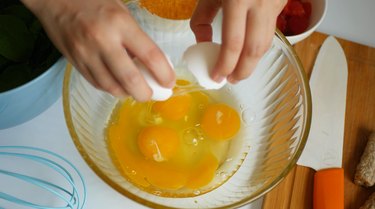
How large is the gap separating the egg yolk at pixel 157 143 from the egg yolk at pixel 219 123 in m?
0.07

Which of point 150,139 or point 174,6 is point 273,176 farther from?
point 174,6

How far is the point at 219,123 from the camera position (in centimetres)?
81

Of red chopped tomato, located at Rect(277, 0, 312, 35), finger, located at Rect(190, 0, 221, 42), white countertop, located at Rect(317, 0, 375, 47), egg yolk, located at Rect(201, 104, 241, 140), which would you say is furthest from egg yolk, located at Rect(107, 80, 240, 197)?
white countertop, located at Rect(317, 0, 375, 47)

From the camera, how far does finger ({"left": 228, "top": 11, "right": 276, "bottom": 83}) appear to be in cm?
54

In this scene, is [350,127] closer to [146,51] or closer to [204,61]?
[204,61]

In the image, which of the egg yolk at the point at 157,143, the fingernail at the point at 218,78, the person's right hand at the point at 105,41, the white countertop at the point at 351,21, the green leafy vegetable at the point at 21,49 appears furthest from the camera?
the white countertop at the point at 351,21

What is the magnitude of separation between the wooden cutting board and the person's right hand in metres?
0.44

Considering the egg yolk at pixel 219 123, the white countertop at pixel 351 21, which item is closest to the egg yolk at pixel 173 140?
the egg yolk at pixel 219 123

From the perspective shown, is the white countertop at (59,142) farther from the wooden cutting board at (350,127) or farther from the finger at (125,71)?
the finger at (125,71)

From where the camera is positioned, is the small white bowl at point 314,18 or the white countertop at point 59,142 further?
the small white bowl at point 314,18

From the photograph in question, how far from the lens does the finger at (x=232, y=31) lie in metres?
0.52

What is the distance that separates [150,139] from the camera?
0.77 meters

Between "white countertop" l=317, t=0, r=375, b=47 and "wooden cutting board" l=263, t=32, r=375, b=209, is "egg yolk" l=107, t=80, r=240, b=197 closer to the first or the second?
"wooden cutting board" l=263, t=32, r=375, b=209

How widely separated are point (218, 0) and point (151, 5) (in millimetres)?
274
